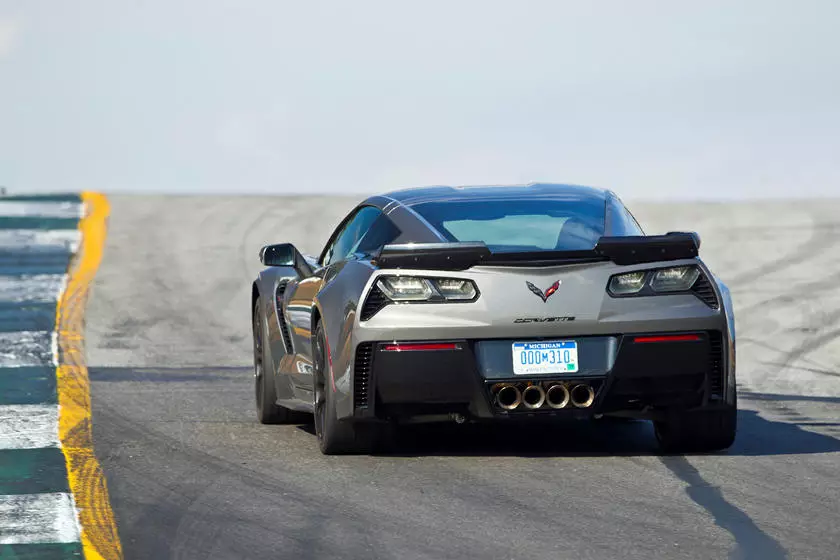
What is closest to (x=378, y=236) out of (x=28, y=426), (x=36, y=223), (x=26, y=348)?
(x=28, y=426)

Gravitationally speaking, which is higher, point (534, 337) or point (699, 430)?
point (534, 337)

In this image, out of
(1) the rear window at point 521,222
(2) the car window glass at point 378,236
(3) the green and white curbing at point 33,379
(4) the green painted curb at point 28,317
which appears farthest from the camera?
(4) the green painted curb at point 28,317

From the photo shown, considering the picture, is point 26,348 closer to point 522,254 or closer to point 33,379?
point 33,379

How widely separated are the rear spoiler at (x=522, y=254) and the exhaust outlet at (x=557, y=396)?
563 millimetres

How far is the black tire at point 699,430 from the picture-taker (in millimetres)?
7984

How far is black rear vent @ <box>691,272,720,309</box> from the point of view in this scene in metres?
7.80

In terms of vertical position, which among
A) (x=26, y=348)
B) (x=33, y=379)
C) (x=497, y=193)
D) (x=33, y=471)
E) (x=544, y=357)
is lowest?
(x=26, y=348)

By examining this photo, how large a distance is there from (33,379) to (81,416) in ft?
6.99

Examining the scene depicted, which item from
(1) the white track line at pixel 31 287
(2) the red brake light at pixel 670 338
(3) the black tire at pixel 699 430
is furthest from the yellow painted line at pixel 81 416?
(3) the black tire at pixel 699 430

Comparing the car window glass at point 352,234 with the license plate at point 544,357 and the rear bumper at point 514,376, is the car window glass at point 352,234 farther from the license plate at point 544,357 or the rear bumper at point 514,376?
the license plate at point 544,357

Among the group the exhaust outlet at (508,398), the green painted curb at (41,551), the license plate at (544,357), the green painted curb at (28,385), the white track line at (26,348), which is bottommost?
the white track line at (26,348)

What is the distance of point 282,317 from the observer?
968 centimetres

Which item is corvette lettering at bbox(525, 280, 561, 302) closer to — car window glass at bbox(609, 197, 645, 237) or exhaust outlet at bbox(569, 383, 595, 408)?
exhaust outlet at bbox(569, 383, 595, 408)

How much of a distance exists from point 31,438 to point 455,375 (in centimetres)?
269
